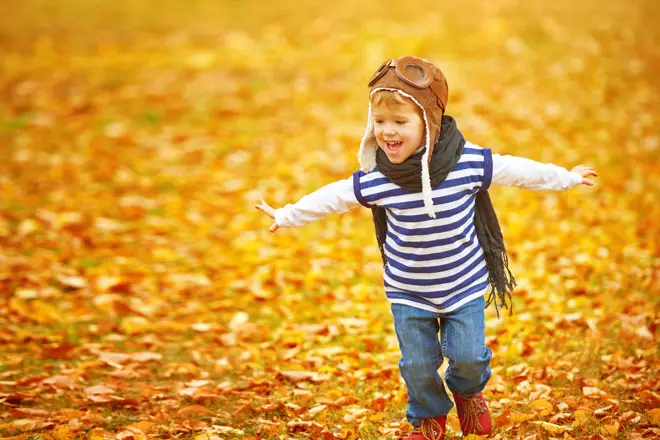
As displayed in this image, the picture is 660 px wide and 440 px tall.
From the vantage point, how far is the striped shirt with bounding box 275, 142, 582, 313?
3.58 meters

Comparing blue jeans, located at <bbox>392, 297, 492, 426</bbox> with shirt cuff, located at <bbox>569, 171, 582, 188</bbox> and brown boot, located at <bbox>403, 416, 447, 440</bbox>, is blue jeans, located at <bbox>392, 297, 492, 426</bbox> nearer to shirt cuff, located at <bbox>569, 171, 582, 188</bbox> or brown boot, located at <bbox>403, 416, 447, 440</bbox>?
brown boot, located at <bbox>403, 416, 447, 440</bbox>

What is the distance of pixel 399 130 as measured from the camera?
3551 millimetres

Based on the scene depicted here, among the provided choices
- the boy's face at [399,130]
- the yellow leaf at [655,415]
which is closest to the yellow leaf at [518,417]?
the yellow leaf at [655,415]

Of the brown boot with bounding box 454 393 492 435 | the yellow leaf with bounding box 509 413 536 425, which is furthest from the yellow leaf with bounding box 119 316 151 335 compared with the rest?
the yellow leaf with bounding box 509 413 536 425

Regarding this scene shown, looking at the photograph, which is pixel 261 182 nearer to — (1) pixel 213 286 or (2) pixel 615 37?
(1) pixel 213 286

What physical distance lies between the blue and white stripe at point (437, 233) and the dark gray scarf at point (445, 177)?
0.04 meters

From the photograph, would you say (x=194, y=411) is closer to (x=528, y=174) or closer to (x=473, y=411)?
(x=473, y=411)

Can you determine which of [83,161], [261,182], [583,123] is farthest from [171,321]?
[583,123]

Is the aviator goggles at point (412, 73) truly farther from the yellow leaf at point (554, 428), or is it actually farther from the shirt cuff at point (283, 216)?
the yellow leaf at point (554, 428)

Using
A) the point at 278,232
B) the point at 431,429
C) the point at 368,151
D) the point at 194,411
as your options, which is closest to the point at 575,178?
the point at 368,151

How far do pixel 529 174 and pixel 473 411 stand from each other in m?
1.12

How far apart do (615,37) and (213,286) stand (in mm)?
9879

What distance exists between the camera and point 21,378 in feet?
15.5

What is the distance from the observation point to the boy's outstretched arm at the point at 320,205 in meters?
3.72
